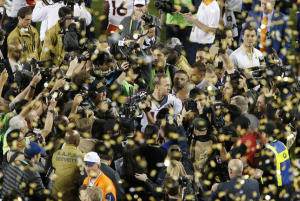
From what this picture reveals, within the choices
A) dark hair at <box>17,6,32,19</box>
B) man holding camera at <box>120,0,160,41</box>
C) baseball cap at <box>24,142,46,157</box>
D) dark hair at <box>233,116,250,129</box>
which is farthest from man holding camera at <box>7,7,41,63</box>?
dark hair at <box>233,116,250,129</box>

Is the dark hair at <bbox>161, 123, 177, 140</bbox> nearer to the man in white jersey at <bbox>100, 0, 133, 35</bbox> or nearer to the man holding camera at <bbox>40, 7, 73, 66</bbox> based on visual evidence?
the man holding camera at <bbox>40, 7, 73, 66</bbox>

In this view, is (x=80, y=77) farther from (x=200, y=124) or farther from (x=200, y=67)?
(x=200, y=124)

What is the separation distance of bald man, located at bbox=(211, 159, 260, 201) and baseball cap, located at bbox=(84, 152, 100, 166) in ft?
3.84

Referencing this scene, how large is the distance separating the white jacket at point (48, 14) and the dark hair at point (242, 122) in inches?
129

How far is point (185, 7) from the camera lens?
10141 mm

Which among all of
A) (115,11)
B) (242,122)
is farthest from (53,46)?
(242,122)

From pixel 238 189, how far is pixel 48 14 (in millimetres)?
4357

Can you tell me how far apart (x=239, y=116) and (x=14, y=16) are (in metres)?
4.07

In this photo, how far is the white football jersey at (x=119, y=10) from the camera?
10.6 metres

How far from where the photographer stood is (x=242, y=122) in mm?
7781

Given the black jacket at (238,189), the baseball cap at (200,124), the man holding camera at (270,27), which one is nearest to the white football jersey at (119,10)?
the man holding camera at (270,27)

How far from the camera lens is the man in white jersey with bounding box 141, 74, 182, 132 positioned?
8.12 metres

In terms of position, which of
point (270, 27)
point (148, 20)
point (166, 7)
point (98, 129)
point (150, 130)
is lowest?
point (98, 129)

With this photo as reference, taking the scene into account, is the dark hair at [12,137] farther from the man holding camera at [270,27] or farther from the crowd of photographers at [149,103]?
the man holding camera at [270,27]
